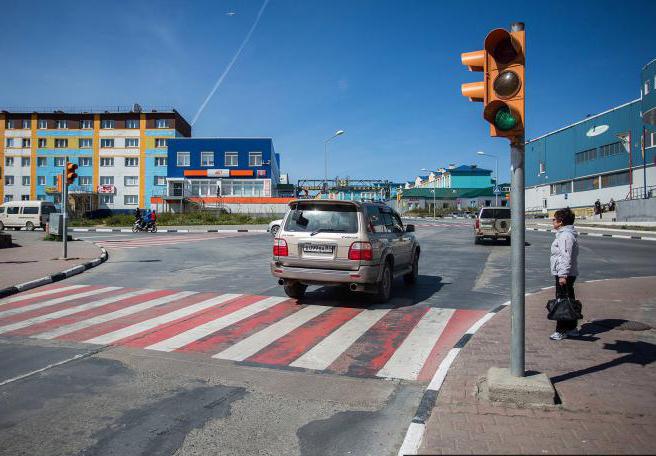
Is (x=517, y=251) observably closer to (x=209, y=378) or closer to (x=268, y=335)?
(x=209, y=378)

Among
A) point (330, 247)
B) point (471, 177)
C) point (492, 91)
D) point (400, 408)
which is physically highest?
point (471, 177)

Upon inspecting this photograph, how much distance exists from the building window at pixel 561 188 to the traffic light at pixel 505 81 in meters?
64.6

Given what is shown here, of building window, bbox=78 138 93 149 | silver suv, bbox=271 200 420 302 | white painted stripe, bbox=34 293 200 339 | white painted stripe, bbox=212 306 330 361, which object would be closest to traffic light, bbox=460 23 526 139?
white painted stripe, bbox=212 306 330 361

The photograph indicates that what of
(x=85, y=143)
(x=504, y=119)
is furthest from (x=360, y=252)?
(x=85, y=143)

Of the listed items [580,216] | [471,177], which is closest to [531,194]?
[580,216]

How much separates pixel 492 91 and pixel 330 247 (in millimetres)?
4573

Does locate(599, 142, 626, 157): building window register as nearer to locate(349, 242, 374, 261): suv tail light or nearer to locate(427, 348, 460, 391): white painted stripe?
locate(349, 242, 374, 261): suv tail light

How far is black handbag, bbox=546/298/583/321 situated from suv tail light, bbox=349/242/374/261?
3.06 meters

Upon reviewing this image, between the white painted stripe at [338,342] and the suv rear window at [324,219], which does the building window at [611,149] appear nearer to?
the suv rear window at [324,219]

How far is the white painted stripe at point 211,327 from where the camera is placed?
244 inches

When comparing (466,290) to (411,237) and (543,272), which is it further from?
(543,272)

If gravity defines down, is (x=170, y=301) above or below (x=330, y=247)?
below

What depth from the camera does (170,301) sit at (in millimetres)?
9094

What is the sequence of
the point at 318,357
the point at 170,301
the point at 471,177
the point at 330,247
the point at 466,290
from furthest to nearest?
the point at 471,177, the point at 466,290, the point at 170,301, the point at 330,247, the point at 318,357
